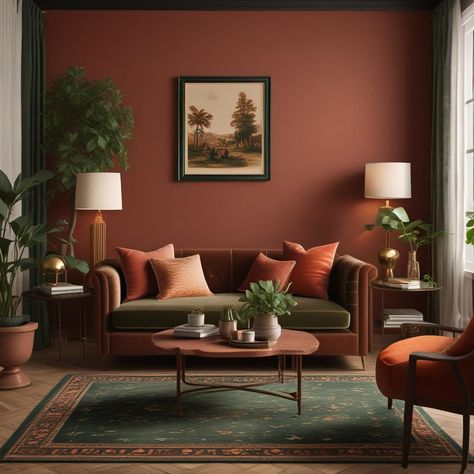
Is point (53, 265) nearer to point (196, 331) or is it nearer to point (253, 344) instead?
point (196, 331)

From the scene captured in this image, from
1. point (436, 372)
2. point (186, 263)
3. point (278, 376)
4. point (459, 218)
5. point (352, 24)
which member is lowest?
point (278, 376)

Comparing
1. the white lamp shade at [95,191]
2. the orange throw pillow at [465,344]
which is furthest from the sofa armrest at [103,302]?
the orange throw pillow at [465,344]

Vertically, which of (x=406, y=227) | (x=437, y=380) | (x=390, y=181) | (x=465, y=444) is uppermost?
(x=390, y=181)

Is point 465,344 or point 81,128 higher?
point 81,128

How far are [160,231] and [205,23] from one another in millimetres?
2027

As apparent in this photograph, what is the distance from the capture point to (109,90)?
628cm

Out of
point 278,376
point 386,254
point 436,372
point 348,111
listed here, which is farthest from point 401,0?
point 436,372

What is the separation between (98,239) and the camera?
248 inches

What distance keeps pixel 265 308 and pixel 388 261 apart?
2.28m

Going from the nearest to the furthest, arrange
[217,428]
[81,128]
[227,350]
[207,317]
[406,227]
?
[217,428] < [227,350] < [207,317] < [406,227] < [81,128]

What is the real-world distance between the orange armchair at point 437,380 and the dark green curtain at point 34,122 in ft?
12.3

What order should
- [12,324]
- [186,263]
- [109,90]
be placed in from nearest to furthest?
[12,324]
[186,263]
[109,90]

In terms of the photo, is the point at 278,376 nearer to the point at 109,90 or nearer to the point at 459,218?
the point at 459,218

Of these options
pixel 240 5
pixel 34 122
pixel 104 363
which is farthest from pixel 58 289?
pixel 240 5
